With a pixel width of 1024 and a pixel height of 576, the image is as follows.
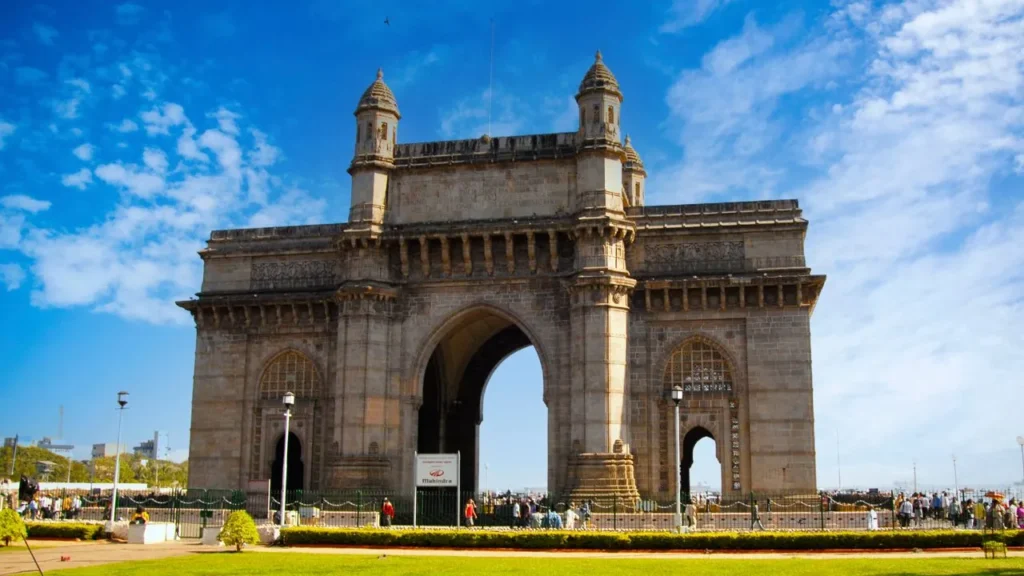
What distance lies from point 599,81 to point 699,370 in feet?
38.2

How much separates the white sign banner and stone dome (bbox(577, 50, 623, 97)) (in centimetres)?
1495

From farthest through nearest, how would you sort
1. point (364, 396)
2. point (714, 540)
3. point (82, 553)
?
point (364, 396), point (714, 540), point (82, 553)

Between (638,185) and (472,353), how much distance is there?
1272cm

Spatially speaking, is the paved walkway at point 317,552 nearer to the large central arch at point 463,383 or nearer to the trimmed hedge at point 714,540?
the trimmed hedge at point 714,540

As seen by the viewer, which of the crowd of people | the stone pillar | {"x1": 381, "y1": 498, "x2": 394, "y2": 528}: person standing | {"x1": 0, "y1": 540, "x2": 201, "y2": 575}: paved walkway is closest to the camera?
{"x1": 0, "y1": 540, "x2": 201, "y2": 575}: paved walkway

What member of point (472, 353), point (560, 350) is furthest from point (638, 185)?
point (560, 350)

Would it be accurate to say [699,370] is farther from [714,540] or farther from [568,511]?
[714,540]

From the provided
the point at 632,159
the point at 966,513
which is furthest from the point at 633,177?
the point at 966,513

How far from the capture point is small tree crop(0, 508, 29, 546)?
28.2 meters

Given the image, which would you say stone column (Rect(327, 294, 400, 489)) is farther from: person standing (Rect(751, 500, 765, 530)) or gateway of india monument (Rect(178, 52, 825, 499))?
person standing (Rect(751, 500, 765, 530))

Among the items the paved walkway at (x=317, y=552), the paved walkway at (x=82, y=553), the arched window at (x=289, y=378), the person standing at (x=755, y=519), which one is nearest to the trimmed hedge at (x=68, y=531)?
the paved walkway at (x=82, y=553)

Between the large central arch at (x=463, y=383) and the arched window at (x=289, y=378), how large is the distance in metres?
4.60

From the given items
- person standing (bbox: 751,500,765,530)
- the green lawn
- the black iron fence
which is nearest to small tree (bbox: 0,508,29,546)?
the black iron fence

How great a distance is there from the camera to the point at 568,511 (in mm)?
34344
